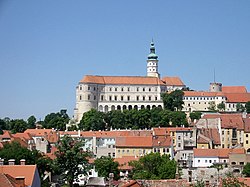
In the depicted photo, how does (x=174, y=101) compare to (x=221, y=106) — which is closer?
(x=174, y=101)

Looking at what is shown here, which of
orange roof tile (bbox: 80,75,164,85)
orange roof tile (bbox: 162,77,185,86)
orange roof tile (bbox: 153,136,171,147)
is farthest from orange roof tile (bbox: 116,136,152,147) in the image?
orange roof tile (bbox: 162,77,185,86)

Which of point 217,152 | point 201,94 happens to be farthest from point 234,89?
point 217,152

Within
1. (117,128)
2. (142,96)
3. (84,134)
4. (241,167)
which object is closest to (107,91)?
(142,96)

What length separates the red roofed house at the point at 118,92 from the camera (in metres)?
111

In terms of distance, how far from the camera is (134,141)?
63.0m

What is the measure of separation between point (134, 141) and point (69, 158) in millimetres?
35823

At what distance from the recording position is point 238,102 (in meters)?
110

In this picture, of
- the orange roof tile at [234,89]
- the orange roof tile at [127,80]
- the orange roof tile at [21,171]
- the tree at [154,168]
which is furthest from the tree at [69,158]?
the orange roof tile at [234,89]

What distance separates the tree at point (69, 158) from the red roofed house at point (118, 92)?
80519mm

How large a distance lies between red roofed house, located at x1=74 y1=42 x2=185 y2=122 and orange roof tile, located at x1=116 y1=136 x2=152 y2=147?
44163 mm

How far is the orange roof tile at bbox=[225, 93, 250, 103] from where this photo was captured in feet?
364

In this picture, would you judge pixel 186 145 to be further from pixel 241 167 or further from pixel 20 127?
pixel 20 127

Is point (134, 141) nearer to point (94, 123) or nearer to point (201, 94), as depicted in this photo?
point (94, 123)

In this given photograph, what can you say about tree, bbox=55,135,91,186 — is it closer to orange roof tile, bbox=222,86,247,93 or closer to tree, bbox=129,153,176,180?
tree, bbox=129,153,176,180
